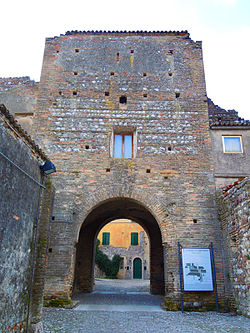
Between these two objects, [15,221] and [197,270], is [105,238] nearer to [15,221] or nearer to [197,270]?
[197,270]

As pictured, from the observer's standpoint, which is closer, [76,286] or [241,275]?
[241,275]

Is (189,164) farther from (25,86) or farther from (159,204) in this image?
(25,86)

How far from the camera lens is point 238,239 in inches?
308

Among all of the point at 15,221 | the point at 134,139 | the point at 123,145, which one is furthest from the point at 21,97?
the point at 15,221

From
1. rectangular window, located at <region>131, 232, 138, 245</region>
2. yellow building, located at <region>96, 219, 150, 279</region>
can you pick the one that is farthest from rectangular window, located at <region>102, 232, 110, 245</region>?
rectangular window, located at <region>131, 232, 138, 245</region>

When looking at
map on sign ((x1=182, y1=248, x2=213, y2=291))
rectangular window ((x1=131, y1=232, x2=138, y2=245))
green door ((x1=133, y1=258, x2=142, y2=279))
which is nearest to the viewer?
map on sign ((x1=182, y1=248, x2=213, y2=291))

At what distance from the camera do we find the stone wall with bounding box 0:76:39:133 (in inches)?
435

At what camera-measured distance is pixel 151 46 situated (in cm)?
1204

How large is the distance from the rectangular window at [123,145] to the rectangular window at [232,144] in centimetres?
346

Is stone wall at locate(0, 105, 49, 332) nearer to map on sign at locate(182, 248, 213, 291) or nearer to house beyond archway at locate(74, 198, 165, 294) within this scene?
map on sign at locate(182, 248, 213, 291)

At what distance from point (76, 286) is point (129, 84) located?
8.91 m

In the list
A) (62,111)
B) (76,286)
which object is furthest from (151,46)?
(76,286)

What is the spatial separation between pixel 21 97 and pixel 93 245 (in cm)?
746

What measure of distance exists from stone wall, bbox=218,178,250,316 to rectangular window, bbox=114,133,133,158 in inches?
145
